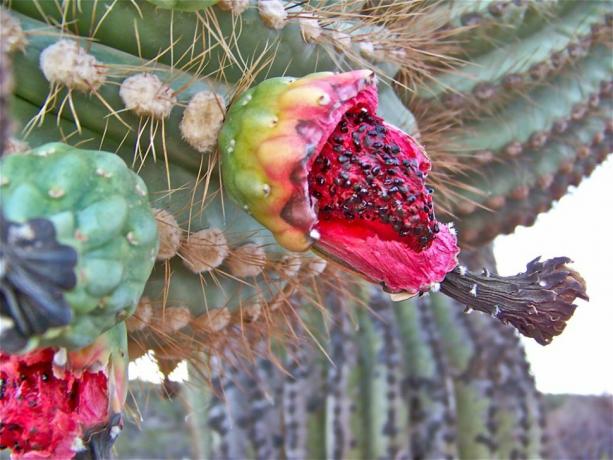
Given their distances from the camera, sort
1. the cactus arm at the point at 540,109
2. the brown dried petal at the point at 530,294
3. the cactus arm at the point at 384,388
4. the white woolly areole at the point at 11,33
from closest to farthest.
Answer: the white woolly areole at the point at 11,33 < the brown dried petal at the point at 530,294 < the cactus arm at the point at 540,109 < the cactus arm at the point at 384,388

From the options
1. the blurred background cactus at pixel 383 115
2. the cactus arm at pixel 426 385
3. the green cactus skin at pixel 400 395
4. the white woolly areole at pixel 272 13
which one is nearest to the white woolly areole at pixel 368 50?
the blurred background cactus at pixel 383 115

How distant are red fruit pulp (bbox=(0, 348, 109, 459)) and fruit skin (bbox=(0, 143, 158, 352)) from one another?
4.6 inches

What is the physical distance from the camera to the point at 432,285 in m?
0.92

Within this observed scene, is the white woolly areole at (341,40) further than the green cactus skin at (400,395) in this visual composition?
No

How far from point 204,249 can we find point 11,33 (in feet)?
0.96

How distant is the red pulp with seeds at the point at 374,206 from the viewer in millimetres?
867

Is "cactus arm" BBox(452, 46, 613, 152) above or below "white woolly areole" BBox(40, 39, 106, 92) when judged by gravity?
above

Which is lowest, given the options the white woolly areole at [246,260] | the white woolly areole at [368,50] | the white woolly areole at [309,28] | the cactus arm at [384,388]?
the cactus arm at [384,388]

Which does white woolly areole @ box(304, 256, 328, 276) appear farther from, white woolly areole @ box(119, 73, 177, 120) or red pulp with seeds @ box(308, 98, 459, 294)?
white woolly areole @ box(119, 73, 177, 120)

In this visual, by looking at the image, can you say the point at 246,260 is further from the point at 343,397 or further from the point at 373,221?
the point at 343,397

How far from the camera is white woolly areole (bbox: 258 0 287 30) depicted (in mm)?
922

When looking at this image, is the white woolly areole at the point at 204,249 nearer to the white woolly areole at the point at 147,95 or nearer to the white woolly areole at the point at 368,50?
the white woolly areole at the point at 147,95

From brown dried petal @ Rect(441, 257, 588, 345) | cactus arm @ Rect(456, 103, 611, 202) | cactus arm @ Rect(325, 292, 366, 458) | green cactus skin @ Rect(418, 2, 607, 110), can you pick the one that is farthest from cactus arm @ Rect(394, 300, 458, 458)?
brown dried petal @ Rect(441, 257, 588, 345)

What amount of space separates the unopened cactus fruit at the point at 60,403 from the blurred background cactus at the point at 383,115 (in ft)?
0.45
